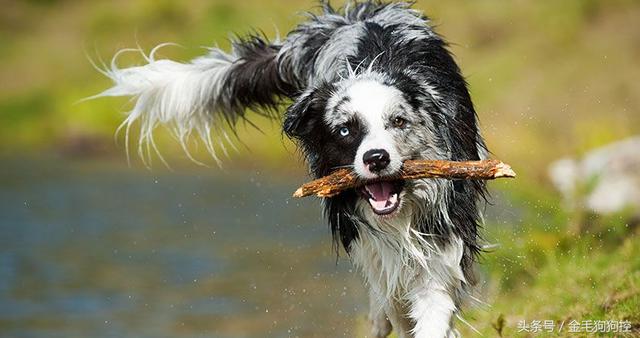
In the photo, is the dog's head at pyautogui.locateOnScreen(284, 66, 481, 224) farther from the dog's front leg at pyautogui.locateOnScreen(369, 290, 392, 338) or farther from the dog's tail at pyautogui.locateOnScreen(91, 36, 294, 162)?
Result: the dog's tail at pyautogui.locateOnScreen(91, 36, 294, 162)

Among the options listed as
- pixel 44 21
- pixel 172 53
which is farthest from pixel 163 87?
pixel 44 21

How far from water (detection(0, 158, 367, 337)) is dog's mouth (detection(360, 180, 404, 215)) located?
8.07 feet

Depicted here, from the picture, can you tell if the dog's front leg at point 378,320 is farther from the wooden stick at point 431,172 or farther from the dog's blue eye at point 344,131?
the dog's blue eye at point 344,131

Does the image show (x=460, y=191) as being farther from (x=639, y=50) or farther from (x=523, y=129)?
(x=639, y=50)

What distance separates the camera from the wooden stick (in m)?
5.47

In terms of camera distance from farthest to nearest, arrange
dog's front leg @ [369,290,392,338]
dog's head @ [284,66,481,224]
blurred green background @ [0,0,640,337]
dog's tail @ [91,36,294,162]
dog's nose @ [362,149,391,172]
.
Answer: blurred green background @ [0,0,640,337], dog's tail @ [91,36,294,162], dog's front leg @ [369,290,392,338], dog's head @ [284,66,481,224], dog's nose @ [362,149,391,172]

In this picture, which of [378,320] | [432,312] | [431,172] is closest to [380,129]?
[431,172]

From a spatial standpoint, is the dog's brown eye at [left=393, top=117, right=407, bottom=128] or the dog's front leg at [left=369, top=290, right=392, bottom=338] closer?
the dog's brown eye at [left=393, top=117, right=407, bottom=128]

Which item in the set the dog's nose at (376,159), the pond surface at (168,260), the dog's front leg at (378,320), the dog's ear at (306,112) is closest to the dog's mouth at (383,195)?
the dog's nose at (376,159)

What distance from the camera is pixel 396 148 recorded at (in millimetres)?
5492

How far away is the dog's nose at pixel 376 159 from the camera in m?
5.29

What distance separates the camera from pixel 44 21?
123 ft

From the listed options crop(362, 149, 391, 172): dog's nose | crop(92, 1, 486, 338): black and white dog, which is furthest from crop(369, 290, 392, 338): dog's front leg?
crop(362, 149, 391, 172): dog's nose

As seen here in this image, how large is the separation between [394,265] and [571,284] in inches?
81.0
